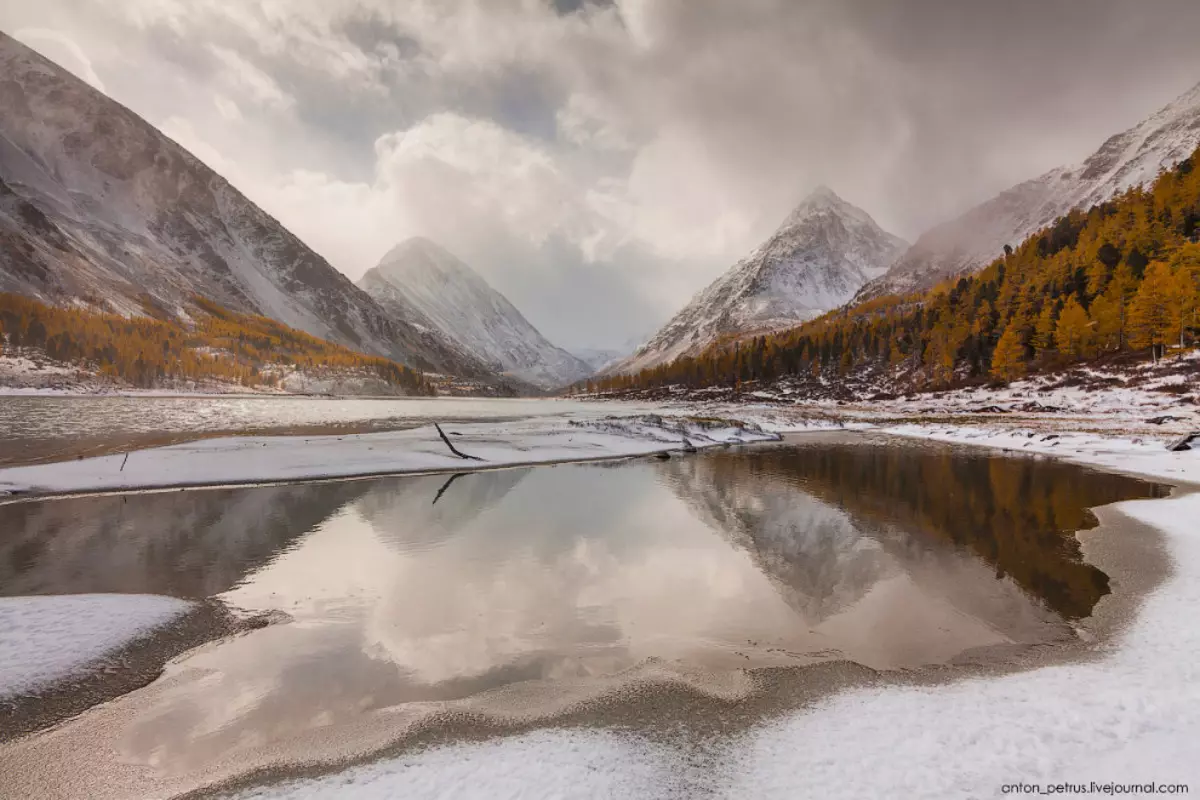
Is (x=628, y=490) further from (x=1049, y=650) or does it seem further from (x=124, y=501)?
(x=124, y=501)

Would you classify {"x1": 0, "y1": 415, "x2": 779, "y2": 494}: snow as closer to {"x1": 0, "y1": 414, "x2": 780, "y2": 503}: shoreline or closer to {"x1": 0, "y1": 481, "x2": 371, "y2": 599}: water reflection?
{"x1": 0, "y1": 414, "x2": 780, "y2": 503}: shoreline

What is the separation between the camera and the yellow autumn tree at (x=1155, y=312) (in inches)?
2874

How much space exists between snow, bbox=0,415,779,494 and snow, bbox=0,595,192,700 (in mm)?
18725

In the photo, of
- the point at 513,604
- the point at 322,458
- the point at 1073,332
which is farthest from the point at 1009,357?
the point at 513,604

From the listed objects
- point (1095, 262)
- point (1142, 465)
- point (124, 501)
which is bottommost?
point (124, 501)

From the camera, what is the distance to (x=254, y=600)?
512 inches

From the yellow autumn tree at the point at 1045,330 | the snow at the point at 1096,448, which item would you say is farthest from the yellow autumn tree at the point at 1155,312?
the snow at the point at 1096,448

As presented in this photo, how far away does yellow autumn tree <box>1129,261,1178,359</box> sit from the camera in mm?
73000

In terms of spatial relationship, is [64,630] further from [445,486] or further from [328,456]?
[328,456]

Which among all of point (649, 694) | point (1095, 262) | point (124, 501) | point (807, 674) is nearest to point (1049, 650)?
point (807, 674)

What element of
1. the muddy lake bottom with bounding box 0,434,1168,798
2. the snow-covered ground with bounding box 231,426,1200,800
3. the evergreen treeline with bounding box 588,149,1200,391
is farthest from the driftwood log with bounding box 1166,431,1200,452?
the evergreen treeline with bounding box 588,149,1200,391

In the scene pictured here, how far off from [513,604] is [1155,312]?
107836 mm

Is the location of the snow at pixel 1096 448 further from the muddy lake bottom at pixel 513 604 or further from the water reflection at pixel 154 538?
the water reflection at pixel 154 538

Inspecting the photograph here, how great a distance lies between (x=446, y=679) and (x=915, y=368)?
15186 cm
